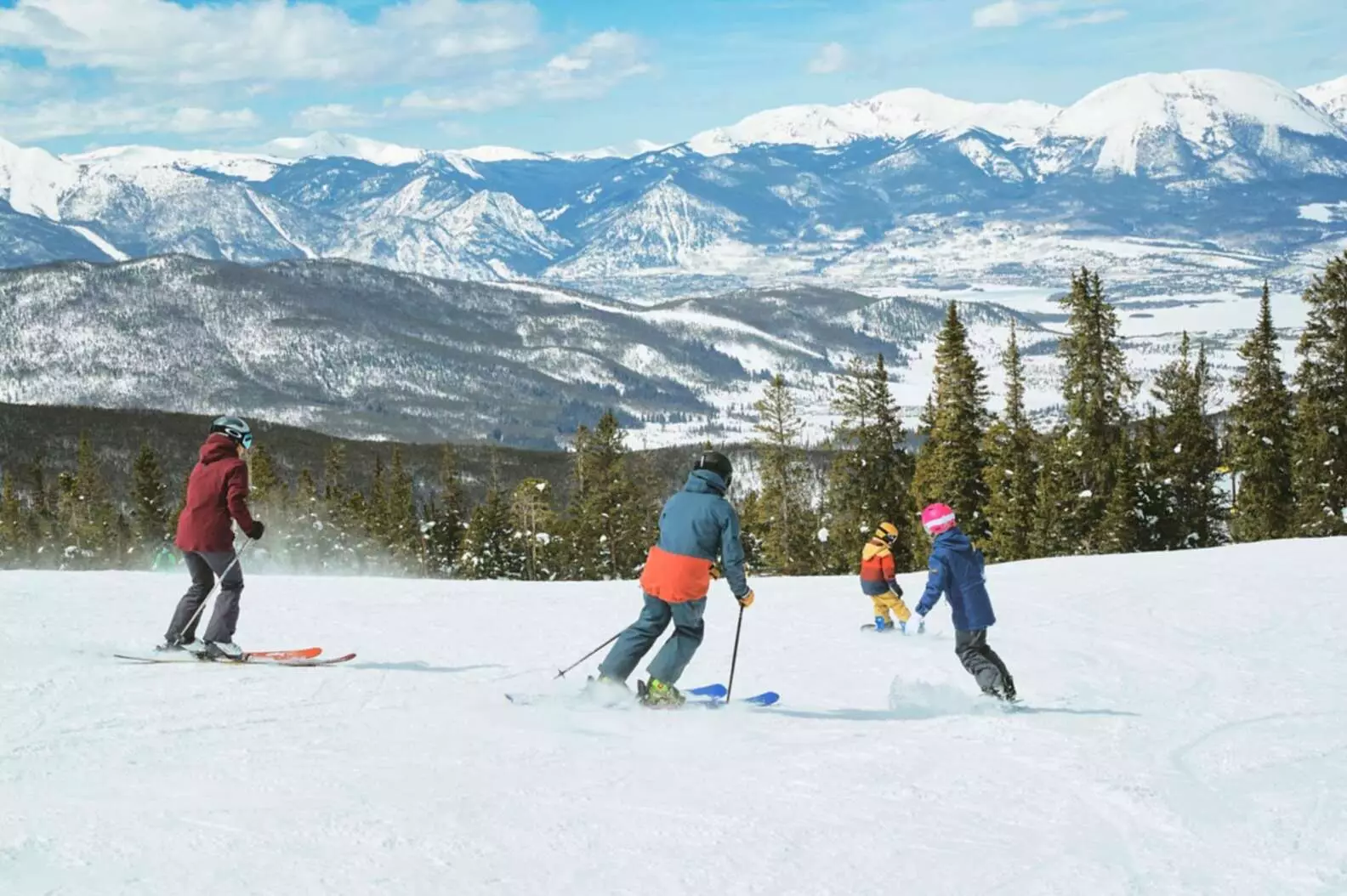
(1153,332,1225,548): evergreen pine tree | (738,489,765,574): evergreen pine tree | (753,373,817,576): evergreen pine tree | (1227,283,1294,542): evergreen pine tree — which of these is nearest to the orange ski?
(753,373,817,576): evergreen pine tree

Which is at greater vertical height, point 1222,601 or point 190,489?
point 190,489

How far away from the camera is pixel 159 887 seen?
4.72 m

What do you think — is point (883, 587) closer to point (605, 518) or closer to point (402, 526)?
A: point (605, 518)

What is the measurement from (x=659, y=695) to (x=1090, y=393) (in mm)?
38396

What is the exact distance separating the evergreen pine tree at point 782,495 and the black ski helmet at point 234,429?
117ft

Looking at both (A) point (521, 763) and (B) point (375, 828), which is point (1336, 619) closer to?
(A) point (521, 763)

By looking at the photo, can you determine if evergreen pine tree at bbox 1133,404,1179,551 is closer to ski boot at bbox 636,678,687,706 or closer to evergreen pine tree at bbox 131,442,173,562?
ski boot at bbox 636,678,687,706

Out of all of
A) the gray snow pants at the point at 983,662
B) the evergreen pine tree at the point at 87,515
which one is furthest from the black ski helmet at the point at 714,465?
the evergreen pine tree at the point at 87,515

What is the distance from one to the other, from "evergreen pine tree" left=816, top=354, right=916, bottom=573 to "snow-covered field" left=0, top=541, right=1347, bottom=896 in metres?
30.0

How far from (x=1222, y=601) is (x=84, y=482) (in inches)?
2861

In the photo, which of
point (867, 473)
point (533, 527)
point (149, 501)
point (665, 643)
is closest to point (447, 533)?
point (533, 527)

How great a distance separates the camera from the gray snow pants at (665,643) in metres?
8.47

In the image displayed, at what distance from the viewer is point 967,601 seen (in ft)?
30.5

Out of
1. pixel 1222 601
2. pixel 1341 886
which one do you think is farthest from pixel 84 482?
pixel 1341 886
